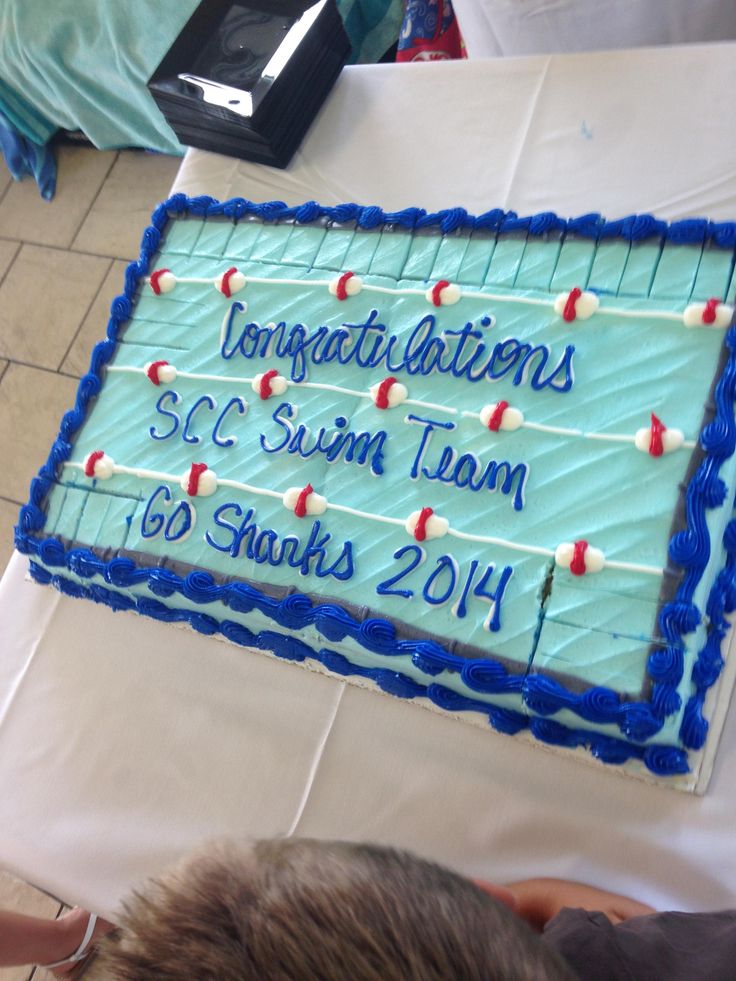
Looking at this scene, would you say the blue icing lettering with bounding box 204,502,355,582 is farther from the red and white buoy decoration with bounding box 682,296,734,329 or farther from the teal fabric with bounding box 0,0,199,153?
the teal fabric with bounding box 0,0,199,153

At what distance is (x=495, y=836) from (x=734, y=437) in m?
0.74

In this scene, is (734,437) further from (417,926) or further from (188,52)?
(188,52)

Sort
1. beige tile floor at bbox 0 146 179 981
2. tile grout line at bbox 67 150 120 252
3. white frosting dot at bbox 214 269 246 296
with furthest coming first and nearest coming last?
tile grout line at bbox 67 150 120 252 → beige tile floor at bbox 0 146 179 981 → white frosting dot at bbox 214 269 246 296

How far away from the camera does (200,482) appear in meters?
1.53

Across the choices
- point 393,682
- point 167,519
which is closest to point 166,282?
point 167,519

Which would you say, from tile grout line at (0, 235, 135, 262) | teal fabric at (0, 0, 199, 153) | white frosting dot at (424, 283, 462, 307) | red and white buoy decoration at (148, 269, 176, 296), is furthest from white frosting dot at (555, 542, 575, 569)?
tile grout line at (0, 235, 135, 262)

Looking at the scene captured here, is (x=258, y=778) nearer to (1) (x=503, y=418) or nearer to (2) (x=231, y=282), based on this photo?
(1) (x=503, y=418)

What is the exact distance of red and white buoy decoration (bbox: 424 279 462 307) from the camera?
1.50m

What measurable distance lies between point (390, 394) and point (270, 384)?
0.26 meters

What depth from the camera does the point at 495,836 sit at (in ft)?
4.29

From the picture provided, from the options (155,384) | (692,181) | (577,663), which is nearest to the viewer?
(577,663)

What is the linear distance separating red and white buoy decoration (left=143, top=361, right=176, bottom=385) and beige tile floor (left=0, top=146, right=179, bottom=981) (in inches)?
56.3

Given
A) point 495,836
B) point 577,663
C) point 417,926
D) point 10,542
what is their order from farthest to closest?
point 10,542 < point 495,836 < point 577,663 < point 417,926

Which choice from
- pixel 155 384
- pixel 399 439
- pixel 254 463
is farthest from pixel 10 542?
pixel 399 439
